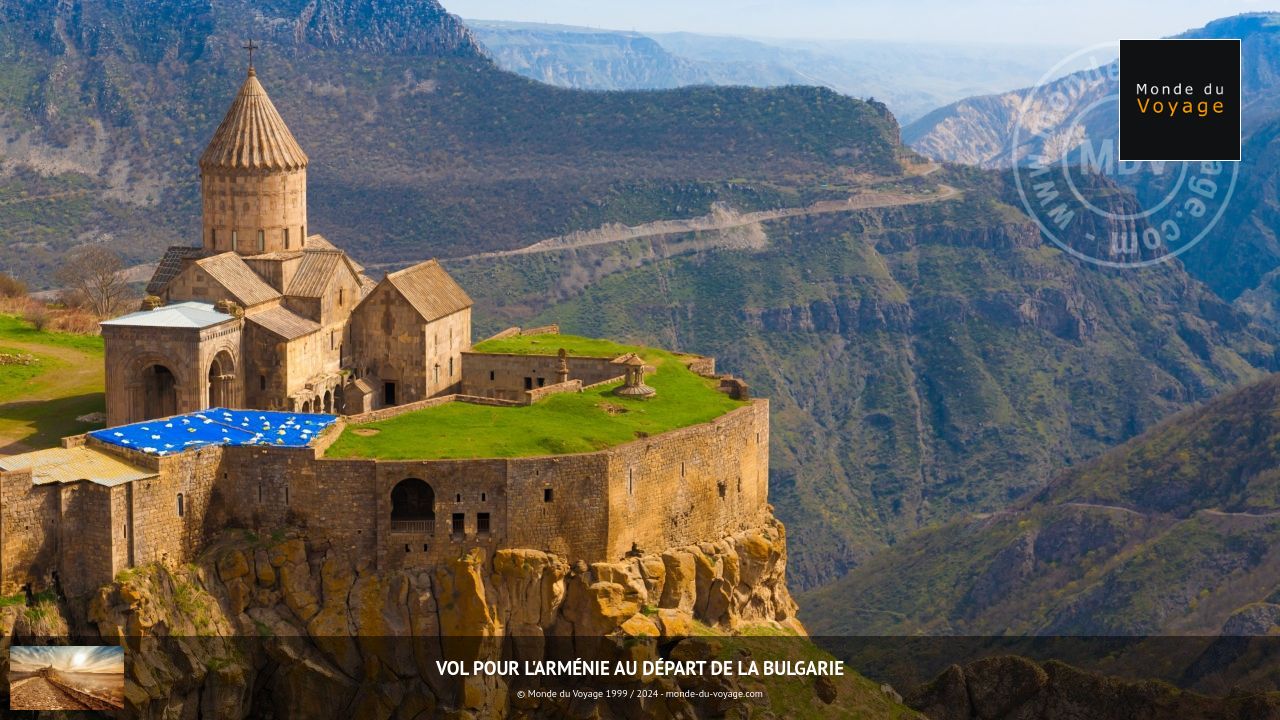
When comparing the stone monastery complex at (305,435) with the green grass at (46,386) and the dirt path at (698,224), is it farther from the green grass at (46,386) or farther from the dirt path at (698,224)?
the dirt path at (698,224)

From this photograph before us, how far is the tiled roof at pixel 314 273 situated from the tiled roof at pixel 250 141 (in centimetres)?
304

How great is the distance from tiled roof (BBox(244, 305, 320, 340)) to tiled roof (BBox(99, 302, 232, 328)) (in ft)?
4.53

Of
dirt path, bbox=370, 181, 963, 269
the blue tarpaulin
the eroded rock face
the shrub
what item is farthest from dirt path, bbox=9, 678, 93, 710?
dirt path, bbox=370, 181, 963, 269

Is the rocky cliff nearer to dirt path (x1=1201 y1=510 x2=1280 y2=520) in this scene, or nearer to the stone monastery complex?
the stone monastery complex

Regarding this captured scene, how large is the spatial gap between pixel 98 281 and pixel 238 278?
3394 cm

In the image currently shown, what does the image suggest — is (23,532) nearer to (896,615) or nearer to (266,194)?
(266,194)

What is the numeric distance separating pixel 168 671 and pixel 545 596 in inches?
402

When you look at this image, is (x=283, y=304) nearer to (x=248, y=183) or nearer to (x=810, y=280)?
(x=248, y=183)

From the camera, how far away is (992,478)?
158250mm

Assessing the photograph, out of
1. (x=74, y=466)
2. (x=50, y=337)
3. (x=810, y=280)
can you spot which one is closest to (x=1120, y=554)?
(x=50, y=337)

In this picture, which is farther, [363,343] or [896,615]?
[896,615]

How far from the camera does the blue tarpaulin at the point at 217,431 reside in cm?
5694

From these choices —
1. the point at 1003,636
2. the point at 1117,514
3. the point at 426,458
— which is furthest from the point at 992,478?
the point at 426,458

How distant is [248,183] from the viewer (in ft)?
229
